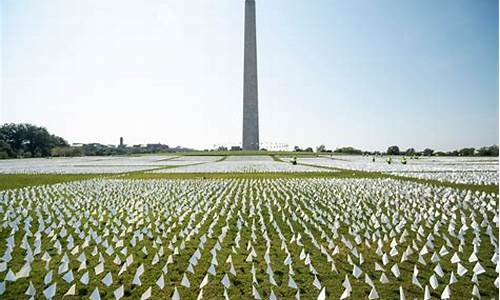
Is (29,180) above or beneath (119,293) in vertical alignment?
above

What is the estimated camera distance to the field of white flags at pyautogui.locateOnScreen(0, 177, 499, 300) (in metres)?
4.38

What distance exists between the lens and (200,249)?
19.7 feet

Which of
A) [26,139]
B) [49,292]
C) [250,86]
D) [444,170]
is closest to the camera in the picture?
[49,292]

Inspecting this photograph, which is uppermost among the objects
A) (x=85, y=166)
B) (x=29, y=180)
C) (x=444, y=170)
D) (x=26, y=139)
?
(x=26, y=139)

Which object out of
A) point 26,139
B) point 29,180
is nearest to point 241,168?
point 29,180

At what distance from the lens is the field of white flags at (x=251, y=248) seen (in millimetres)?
4379

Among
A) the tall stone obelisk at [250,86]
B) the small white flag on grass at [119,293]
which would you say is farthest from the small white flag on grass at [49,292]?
the tall stone obelisk at [250,86]

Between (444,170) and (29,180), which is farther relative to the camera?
(444,170)

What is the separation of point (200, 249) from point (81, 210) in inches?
212

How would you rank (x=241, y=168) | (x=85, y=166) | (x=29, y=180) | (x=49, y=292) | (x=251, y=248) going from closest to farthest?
(x=49, y=292) → (x=251, y=248) → (x=29, y=180) → (x=241, y=168) → (x=85, y=166)

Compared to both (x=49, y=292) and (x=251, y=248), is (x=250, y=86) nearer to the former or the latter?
(x=251, y=248)

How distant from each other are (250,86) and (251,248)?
2231 inches

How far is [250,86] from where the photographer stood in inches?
2405

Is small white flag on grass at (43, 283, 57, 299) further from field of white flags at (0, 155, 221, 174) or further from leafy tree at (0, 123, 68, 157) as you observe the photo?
leafy tree at (0, 123, 68, 157)
